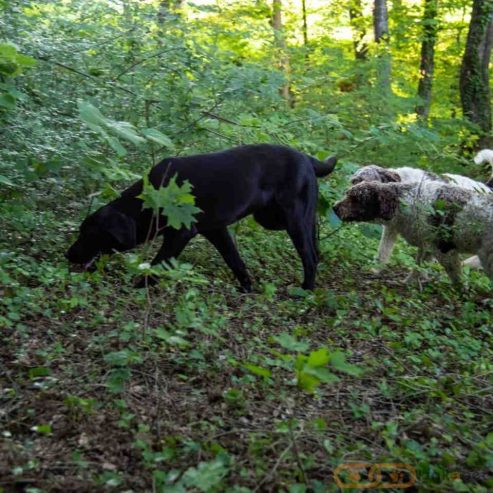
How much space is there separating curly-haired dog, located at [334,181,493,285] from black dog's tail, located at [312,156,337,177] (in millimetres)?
762

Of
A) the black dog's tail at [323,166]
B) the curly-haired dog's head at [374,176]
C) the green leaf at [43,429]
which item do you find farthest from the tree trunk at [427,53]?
the green leaf at [43,429]

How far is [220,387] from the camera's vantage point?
4133 mm

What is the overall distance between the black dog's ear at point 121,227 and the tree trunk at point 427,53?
12322 mm

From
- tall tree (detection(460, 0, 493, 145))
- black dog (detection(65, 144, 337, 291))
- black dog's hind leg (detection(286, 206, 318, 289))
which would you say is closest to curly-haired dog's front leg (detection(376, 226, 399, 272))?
black dog (detection(65, 144, 337, 291))

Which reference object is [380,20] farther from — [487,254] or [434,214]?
[487,254]

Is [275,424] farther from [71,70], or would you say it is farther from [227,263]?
[71,70]

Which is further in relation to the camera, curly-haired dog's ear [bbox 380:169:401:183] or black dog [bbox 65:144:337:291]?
curly-haired dog's ear [bbox 380:169:401:183]

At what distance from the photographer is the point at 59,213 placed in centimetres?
720

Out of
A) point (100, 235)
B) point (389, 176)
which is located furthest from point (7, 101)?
point (389, 176)

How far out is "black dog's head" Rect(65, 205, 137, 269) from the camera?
6266 mm

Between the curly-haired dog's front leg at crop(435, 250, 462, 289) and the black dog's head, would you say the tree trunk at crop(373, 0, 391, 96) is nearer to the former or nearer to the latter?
the curly-haired dog's front leg at crop(435, 250, 462, 289)

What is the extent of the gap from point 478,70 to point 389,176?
896cm

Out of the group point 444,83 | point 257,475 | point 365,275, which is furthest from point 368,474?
point 444,83

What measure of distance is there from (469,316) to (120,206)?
3.39 metres
